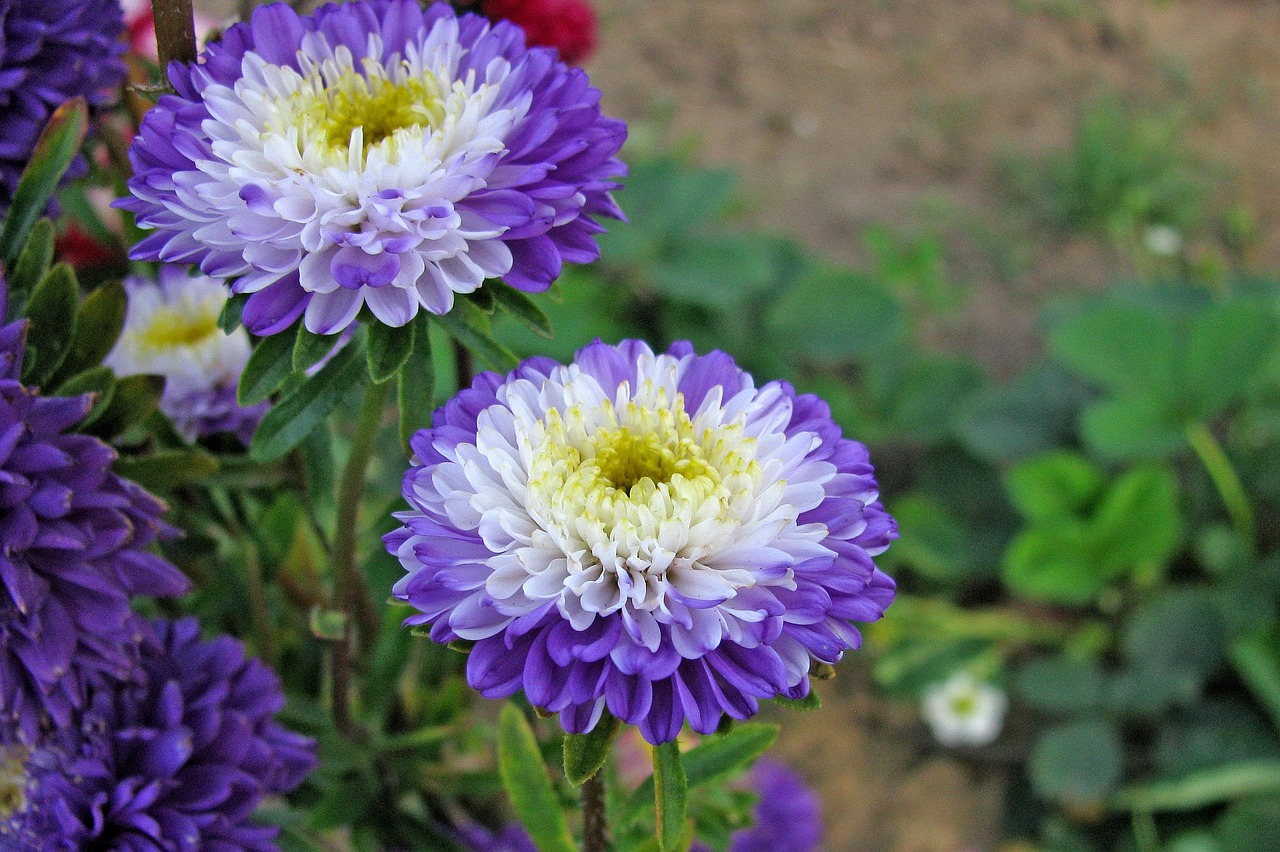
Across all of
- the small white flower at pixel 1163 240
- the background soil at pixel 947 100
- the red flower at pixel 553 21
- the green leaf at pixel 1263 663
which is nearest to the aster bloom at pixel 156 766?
the red flower at pixel 553 21

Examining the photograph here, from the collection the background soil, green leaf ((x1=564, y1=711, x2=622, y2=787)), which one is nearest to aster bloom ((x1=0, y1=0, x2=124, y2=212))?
green leaf ((x1=564, y1=711, x2=622, y2=787))

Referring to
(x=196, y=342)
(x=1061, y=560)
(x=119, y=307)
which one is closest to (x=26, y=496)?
(x=119, y=307)

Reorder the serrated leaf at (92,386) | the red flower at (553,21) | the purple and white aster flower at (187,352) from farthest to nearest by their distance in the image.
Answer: the red flower at (553,21)
the purple and white aster flower at (187,352)
the serrated leaf at (92,386)

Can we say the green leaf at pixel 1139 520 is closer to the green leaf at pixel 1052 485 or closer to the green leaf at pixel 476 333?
the green leaf at pixel 1052 485

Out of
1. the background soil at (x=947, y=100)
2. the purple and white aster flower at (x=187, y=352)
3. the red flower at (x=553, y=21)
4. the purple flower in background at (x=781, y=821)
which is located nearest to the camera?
the purple and white aster flower at (x=187, y=352)

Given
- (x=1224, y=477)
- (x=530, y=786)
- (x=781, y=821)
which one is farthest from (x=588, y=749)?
(x=1224, y=477)

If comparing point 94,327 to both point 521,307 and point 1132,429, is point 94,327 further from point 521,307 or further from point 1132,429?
point 1132,429

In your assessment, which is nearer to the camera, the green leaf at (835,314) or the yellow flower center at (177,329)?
the yellow flower center at (177,329)
